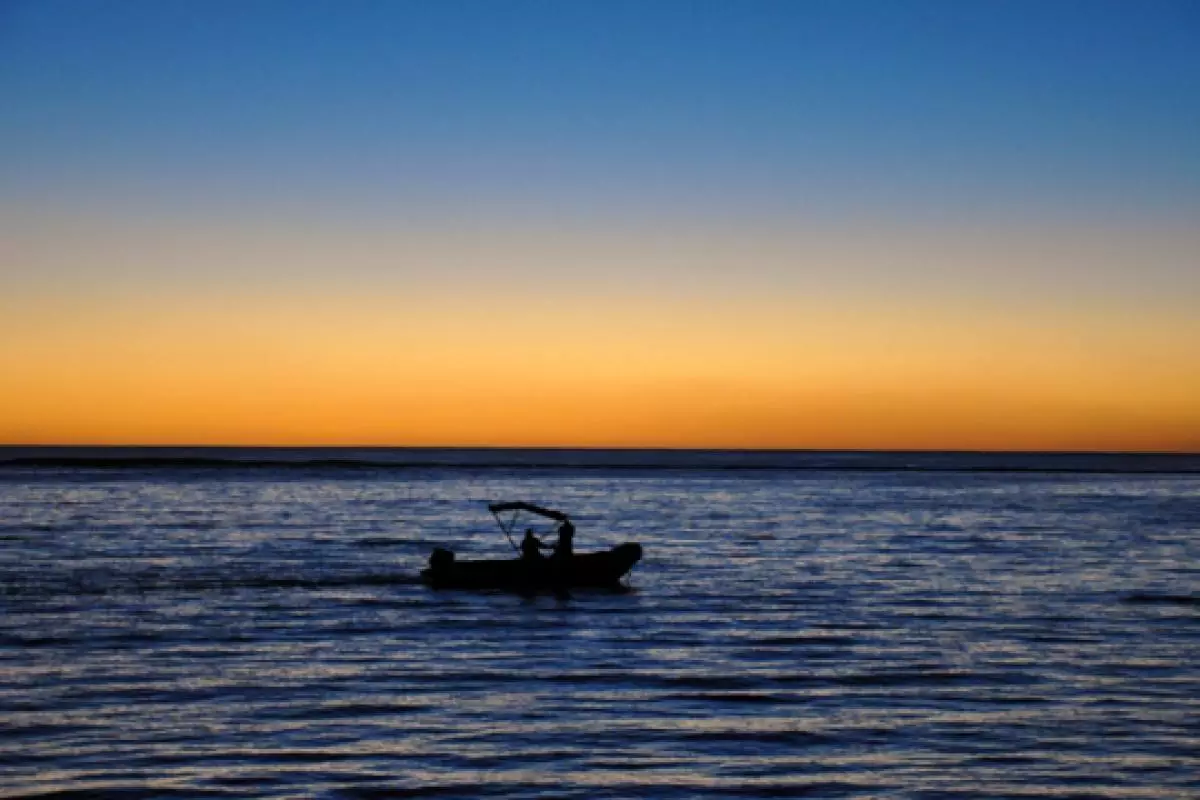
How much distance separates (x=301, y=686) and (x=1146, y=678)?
14332mm

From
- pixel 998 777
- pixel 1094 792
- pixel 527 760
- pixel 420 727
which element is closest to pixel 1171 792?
pixel 1094 792

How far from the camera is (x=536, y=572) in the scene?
129ft

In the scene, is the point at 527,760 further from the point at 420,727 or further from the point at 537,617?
the point at 537,617

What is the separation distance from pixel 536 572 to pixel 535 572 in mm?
28

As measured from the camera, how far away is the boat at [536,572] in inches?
1551

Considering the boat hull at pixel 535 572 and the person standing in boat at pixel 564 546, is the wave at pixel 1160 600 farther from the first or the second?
the person standing in boat at pixel 564 546

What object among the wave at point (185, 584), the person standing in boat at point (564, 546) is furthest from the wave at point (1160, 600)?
the wave at point (185, 584)

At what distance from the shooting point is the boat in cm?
3941

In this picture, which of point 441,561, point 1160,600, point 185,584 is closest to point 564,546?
point 441,561

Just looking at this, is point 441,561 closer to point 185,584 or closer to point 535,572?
point 535,572

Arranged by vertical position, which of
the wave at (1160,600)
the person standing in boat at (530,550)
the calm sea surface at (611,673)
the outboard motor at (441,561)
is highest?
the person standing in boat at (530,550)

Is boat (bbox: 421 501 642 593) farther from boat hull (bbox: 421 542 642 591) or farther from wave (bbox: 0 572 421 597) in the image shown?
wave (bbox: 0 572 421 597)

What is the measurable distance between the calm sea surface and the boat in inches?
36.5

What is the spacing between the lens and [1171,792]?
1652cm
